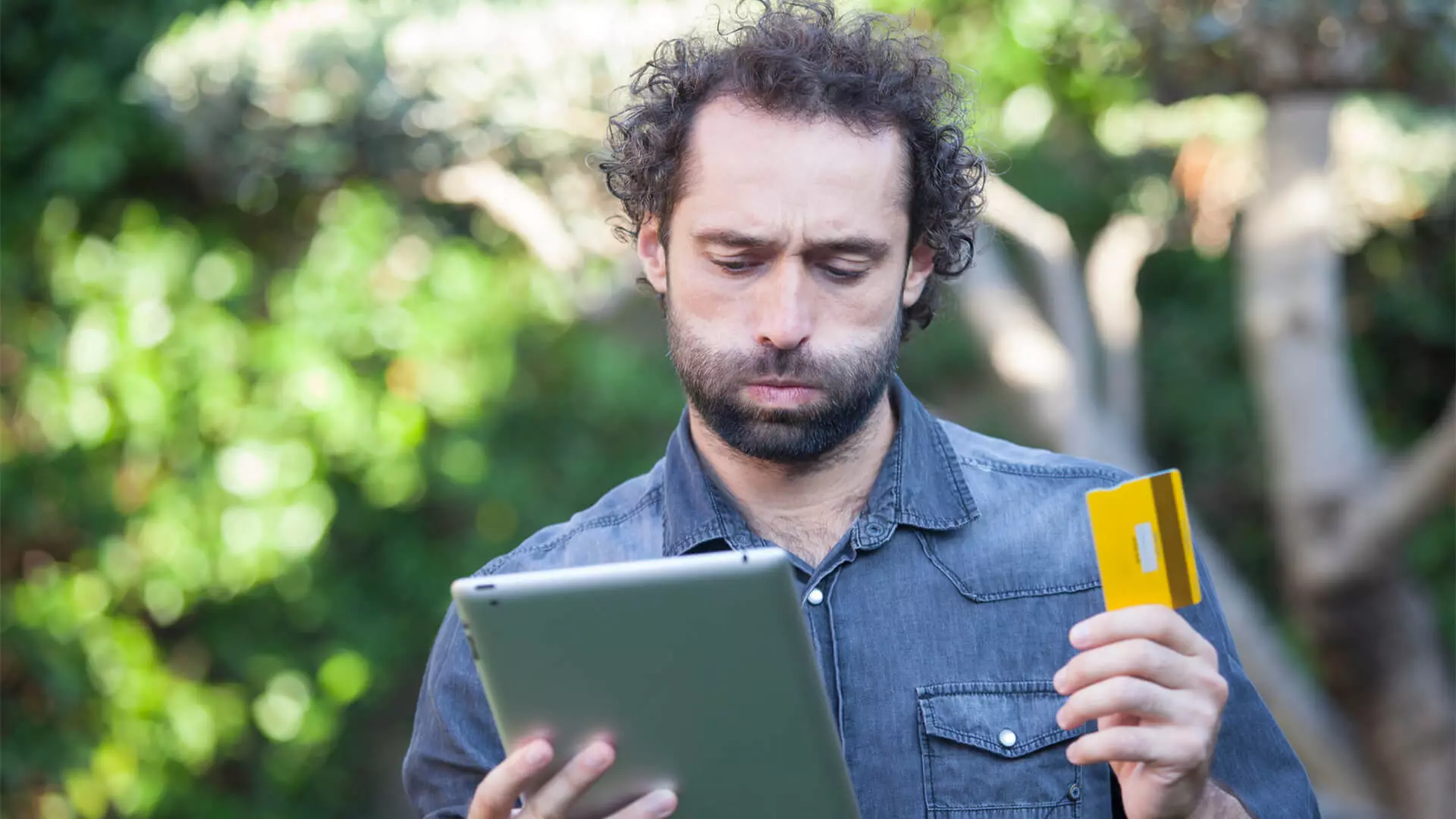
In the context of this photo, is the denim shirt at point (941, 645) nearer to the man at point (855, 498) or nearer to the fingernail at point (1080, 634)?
the man at point (855, 498)

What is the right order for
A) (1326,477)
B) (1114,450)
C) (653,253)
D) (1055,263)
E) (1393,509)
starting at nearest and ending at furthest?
(653,253) → (1393,509) → (1326,477) → (1114,450) → (1055,263)

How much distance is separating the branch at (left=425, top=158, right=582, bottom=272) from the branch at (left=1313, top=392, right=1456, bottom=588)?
2.35 m

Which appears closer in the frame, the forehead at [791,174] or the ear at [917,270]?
the forehead at [791,174]

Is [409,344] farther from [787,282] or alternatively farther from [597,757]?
[597,757]

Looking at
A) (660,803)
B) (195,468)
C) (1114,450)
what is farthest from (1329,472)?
Answer: (195,468)

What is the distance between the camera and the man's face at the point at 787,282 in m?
1.65

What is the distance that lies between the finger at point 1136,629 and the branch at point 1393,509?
2.42m

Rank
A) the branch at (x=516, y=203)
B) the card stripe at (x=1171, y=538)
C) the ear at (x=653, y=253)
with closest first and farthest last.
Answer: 1. the card stripe at (x=1171, y=538)
2. the ear at (x=653, y=253)
3. the branch at (x=516, y=203)

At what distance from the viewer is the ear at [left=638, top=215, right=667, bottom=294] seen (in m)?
1.88

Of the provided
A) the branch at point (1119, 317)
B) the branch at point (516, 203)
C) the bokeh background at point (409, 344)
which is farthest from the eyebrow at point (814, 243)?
the branch at point (516, 203)

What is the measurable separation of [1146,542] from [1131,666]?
107mm

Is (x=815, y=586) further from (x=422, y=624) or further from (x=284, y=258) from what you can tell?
(x=284, y=258)

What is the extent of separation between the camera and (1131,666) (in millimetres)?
1302

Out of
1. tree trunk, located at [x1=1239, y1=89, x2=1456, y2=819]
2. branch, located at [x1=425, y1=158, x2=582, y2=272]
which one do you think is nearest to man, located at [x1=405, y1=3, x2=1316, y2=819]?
tree trunk, located at [x1=1239, y1=89, x2=1456, y2=819]
